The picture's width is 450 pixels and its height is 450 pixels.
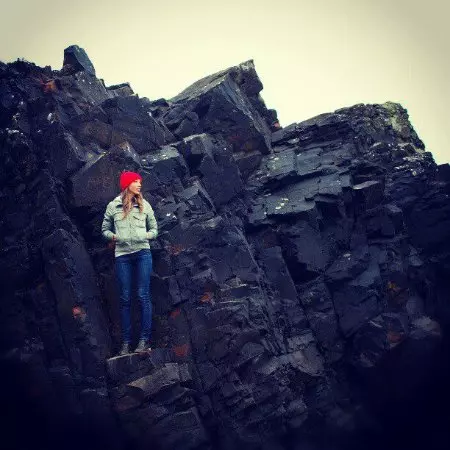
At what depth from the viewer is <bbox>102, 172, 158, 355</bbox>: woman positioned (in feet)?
30.9

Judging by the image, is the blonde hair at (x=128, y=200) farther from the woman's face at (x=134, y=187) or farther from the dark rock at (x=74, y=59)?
the dark rock at (x=74, y=59)

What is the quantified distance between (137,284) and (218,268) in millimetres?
2412

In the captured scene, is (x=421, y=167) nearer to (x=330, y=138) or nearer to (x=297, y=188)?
(x=330, y=138)

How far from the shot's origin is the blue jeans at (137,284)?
9391 mm

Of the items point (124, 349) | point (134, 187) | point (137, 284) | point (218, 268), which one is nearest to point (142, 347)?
point (124, 349)

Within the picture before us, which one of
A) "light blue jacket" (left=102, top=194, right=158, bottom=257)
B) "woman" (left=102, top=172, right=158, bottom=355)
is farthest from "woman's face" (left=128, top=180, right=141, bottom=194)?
"light blue jacket" (left=102, top=194, right=158, bottom=257)

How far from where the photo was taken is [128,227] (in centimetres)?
977

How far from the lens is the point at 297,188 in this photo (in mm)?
13219

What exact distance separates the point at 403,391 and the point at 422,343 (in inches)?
58.3

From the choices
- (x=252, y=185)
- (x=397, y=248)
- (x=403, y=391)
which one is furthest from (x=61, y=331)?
(x=397, y=248)

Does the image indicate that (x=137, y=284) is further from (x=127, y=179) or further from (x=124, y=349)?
(x=127, y=179)

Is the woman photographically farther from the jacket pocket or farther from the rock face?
the rock face

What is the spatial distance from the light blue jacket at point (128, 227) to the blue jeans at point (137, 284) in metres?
0.21

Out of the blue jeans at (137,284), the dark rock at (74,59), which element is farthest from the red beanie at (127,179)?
the dark rock at (74,59)
